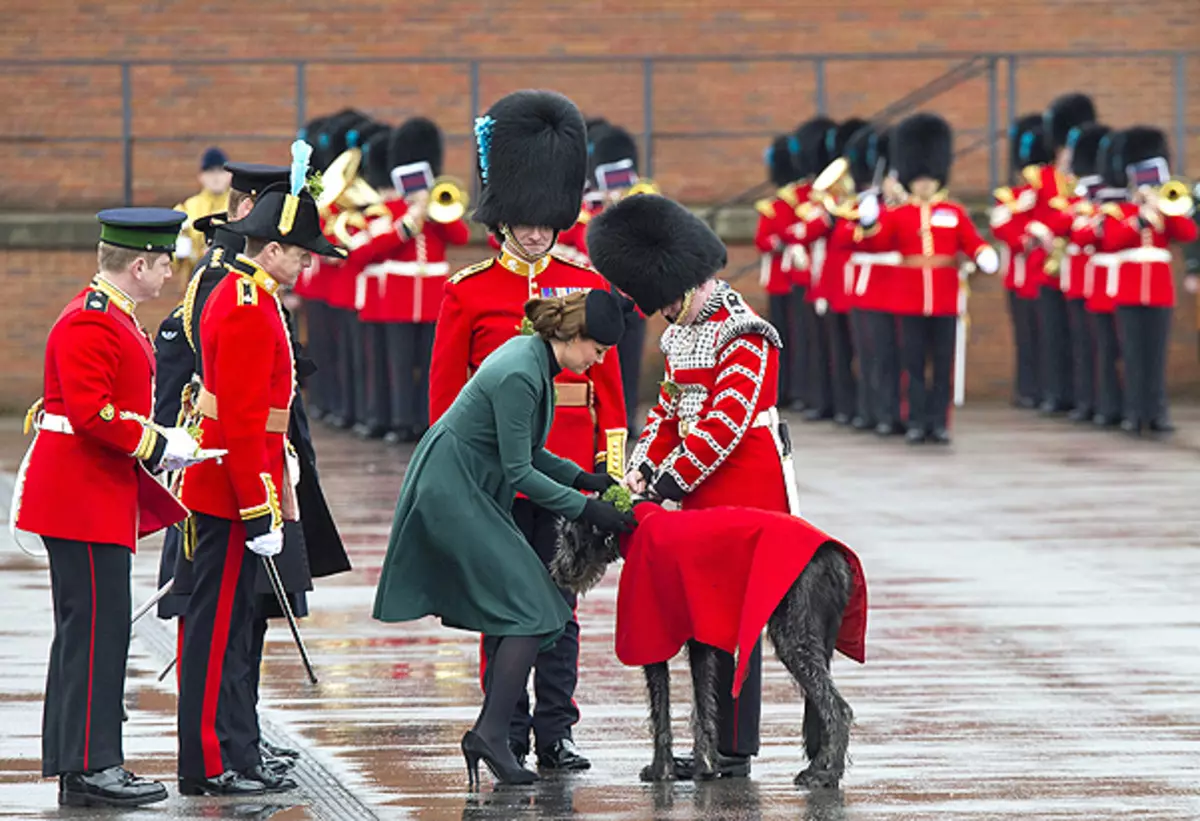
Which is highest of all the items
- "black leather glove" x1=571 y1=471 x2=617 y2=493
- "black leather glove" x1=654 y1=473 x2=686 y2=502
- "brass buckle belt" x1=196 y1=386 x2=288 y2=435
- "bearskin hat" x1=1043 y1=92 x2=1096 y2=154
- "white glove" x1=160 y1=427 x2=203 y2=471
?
"bearskin hat" x1=1043 y1=92 x2=1096 y2=154

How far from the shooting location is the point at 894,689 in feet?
23.9

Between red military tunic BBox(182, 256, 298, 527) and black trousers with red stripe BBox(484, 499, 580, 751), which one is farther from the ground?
red military tunic BBox(182, 256, 298, 527)

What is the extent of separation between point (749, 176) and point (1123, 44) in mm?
2990

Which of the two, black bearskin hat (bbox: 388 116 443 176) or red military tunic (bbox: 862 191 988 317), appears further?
black bearskin hat (bbox: 388 116 443 176)

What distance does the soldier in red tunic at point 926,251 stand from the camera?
14.2 metres

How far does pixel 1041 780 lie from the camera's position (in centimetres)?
600

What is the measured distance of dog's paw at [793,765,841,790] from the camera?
5.88 m

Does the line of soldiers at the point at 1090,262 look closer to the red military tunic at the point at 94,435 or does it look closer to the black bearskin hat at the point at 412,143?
the black bearskin hat at the point at 412,143

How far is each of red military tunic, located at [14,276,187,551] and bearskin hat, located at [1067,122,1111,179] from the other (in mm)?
10611

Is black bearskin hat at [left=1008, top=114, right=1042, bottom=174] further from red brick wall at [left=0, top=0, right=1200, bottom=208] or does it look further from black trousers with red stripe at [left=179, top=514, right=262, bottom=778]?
black trousers with red stripe at [left=179, top=514, right=262, bottom=778]

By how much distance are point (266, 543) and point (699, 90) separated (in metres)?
13.4

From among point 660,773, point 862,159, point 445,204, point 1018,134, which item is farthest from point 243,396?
point 1018,134

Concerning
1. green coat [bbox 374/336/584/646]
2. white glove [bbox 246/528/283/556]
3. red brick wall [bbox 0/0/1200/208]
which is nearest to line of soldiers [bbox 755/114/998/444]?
red brick wall [bbox 0/0/1200/208]

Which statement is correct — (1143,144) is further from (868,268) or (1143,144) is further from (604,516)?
(604,516)
